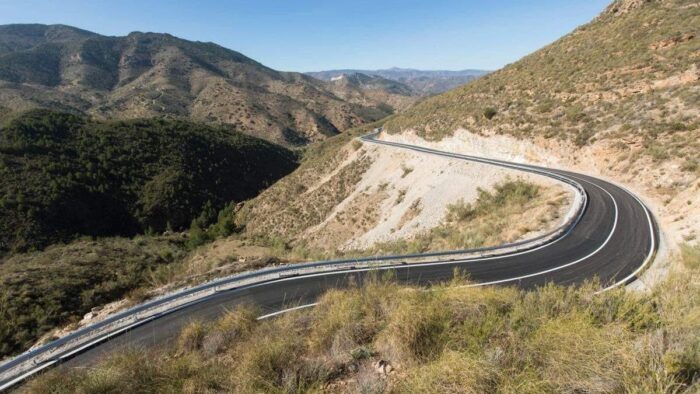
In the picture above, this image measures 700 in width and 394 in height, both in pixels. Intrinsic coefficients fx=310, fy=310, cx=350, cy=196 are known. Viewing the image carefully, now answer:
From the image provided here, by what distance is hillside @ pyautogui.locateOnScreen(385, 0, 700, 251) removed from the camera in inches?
817

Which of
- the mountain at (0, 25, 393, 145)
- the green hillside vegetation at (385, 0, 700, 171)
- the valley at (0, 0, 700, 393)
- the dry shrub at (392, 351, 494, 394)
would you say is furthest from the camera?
the mountain at (0, 25, 393, 145)

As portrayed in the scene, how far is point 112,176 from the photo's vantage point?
57375mm

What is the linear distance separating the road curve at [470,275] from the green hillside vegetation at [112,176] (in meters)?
43.7

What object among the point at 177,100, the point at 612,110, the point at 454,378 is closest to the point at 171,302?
the point at 454,378

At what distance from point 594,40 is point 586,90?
16525 mm

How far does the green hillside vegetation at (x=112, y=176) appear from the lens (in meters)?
42.7

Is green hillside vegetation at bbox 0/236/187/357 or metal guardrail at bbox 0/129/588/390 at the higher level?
metal guardrail at bbox 0/129/588/390

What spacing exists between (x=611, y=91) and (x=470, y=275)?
3324 cm

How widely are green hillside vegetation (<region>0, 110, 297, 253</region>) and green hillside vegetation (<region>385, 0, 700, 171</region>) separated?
44.1 metres

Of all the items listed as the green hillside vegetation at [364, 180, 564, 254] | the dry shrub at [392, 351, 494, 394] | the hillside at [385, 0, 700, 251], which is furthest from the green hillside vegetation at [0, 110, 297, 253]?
the dry shrub at [392, 351, 494, 394]

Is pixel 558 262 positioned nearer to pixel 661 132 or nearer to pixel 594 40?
pixel 661 132

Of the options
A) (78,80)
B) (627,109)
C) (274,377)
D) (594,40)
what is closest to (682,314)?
(274,377)

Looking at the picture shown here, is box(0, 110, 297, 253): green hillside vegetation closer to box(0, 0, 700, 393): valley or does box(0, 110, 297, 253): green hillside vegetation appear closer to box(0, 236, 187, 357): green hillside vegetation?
box(0, 0, 700, 393): valley

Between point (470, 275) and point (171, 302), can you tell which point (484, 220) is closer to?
point (470, 275)
